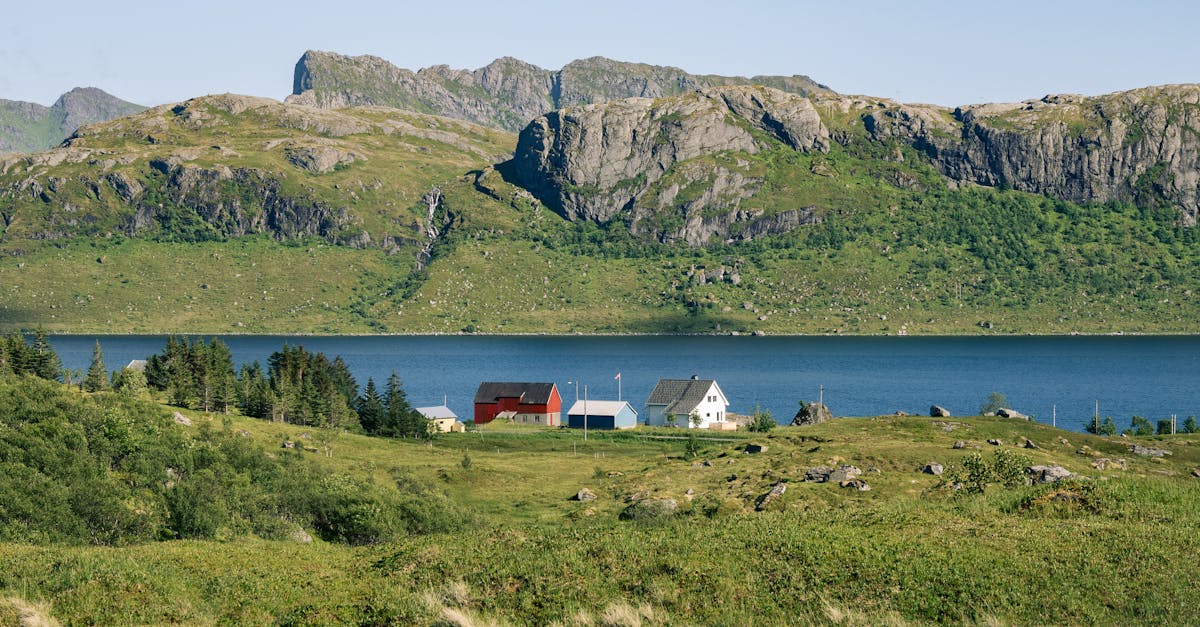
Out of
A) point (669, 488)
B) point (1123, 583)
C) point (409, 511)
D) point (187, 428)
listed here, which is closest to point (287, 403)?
point (187, 428)

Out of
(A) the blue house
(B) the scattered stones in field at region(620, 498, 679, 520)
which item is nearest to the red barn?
(A) the blue house

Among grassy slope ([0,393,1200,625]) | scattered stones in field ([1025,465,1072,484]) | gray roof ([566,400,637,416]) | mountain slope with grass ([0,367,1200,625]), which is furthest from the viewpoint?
gray roof ([566,400,637,416])

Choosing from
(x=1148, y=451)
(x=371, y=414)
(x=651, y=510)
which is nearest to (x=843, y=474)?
(x=651, y=510)

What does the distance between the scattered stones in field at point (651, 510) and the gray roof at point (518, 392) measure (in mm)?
74238

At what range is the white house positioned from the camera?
392 ft

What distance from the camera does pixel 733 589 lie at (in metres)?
23.5

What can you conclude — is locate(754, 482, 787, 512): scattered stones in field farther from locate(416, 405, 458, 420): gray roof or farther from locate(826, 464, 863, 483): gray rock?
locate(416, 405, 458, 420): gray roof

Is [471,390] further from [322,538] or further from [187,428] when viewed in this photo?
[322,538]

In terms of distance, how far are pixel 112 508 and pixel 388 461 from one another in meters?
42.1

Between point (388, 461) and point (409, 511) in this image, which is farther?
point (388, 461)

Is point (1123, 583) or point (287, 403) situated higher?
point (1123, 583)

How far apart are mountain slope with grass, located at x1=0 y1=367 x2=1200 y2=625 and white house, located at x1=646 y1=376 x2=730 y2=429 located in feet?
209

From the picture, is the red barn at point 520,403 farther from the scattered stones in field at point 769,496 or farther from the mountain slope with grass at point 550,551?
the mountain slope with grass at point 550,551

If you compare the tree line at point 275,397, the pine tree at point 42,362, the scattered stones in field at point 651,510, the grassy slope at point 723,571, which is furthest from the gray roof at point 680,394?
the grassy slope at point 723,571
